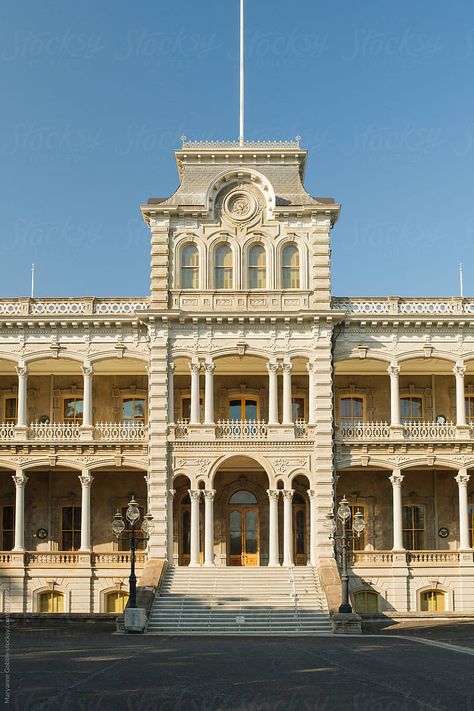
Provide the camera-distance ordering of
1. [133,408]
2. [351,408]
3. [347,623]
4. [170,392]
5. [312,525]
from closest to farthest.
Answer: [347,623]
[312,525]
[170,392]
[351,408]
[133,408]

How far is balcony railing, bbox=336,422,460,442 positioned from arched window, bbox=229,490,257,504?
452cm

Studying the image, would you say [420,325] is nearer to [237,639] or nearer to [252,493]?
[252,493]

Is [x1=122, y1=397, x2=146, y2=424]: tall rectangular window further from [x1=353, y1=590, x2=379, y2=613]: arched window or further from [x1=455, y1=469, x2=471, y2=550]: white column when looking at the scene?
[x1=455, y1=469, x2=471, y2=550]: white column

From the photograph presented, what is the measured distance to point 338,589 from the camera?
120 ft

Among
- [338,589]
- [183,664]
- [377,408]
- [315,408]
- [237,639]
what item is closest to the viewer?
[183,664]

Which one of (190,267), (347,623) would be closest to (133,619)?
(347,623)

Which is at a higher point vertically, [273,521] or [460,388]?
[460,388]

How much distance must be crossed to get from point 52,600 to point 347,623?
13.4 metres

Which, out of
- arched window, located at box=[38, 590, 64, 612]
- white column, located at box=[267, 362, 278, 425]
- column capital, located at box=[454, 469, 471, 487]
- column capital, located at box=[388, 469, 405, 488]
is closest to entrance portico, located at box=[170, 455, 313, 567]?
white column, located at box=[267, 362, 278, 425]

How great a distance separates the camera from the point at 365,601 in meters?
40.8

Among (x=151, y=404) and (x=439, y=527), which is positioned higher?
(x=151, y=404)

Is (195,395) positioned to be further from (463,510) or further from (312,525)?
(463,510)

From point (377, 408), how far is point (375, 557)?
651 cm

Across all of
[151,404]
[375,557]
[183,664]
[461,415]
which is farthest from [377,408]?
[183,664]
